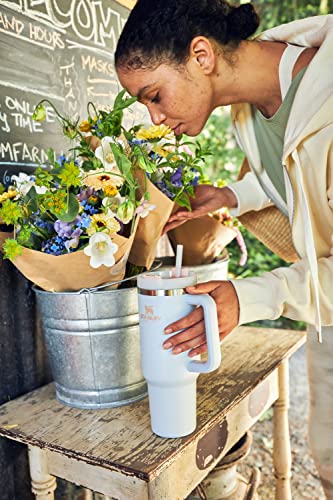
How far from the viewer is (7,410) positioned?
102 cm

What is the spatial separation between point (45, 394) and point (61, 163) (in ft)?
1.67

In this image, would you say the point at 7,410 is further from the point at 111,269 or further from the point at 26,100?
the point at 26,100

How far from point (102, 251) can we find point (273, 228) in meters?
0.73

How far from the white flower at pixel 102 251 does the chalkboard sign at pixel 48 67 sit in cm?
38

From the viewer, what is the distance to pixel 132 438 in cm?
85

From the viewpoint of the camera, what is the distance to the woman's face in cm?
102

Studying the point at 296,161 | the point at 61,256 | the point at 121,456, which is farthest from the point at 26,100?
the point at 121,456

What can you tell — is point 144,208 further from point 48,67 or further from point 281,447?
point 281,447

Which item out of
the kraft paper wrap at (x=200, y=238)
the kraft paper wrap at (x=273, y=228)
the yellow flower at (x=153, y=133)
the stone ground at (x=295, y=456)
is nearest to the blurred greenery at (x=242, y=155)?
the stone ground at (x=295, y=456)

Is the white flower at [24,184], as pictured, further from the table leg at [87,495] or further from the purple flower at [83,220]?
the table leg at [87,495]

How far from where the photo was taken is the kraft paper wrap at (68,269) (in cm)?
86

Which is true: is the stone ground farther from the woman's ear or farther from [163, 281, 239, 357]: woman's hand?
the woman's ear

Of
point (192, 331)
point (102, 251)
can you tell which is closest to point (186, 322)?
point (192, 331)

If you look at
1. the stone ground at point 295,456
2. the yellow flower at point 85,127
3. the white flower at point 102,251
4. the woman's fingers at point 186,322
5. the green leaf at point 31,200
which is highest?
the yellow flower at point 85,127
